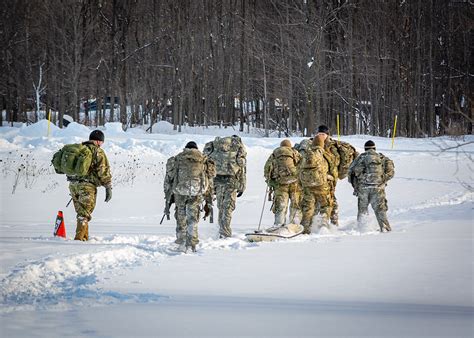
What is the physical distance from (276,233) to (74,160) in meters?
3.82

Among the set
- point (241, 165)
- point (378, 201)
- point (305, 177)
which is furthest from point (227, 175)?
point (378, 201)

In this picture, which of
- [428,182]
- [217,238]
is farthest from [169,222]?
[428,182]

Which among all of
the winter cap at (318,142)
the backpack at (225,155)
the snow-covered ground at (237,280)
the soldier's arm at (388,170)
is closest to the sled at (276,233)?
the snow-covered ground at (237,280)

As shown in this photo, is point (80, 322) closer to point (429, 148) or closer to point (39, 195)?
point (39, 195)

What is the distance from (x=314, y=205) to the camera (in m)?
13.8

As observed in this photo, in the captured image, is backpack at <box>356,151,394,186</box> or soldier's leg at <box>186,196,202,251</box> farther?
backpack at <box>356,151,394,186</box>

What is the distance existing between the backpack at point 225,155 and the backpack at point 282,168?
93 cm

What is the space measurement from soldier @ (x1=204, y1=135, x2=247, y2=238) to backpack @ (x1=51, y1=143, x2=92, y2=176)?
2.40m

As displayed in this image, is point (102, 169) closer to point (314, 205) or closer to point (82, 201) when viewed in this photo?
point (82, 201)

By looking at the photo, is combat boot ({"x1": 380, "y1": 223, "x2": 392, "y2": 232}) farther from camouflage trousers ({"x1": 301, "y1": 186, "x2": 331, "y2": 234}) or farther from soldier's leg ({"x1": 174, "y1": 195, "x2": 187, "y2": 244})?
→ soldier's leg ({"x1": 174, "y1": 195, "x2": 187, "y2": 244})

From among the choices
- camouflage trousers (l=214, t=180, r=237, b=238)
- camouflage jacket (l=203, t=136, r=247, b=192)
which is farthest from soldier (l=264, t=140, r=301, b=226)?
camouflage trousers (l=214, t=180, r=237, b=238)

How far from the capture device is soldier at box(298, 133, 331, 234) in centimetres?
1359

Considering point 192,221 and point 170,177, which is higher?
point 170,177

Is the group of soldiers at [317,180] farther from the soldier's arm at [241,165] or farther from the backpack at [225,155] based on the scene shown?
the backpack at [225,155]
